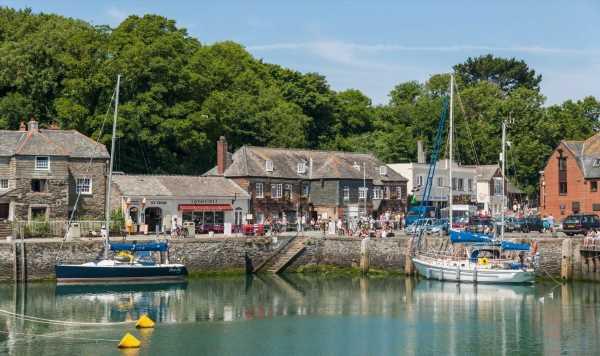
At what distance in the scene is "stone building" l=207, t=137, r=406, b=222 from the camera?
77.1 m

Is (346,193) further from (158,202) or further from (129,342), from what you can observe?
(129,342)

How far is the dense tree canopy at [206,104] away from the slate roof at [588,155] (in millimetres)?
10269

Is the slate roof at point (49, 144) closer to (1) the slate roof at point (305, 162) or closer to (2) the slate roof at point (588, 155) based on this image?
(1) the slate roof at point (305, 162)

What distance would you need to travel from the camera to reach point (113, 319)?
46750mm

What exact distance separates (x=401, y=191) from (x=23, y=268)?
3785 centimetres

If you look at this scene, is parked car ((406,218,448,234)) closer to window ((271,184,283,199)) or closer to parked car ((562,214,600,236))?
parked car ((562,214,600,236))

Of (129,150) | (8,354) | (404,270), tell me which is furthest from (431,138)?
(8,354)

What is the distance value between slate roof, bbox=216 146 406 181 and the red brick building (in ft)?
40.8

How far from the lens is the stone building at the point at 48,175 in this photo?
65.4 m

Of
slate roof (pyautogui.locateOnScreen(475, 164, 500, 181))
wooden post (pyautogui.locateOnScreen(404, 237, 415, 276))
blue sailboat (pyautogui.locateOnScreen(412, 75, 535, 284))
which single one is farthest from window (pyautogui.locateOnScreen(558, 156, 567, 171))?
wooden post (pyautogui.locateOnScreen(404, 237, 415, 276))

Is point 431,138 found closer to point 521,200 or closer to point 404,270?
point 521,200

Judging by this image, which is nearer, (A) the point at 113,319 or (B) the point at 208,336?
(B) the point at 208,336

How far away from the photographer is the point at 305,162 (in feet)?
267

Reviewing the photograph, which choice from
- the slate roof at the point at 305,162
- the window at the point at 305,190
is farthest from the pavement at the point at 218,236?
the window at the point at 305,190
